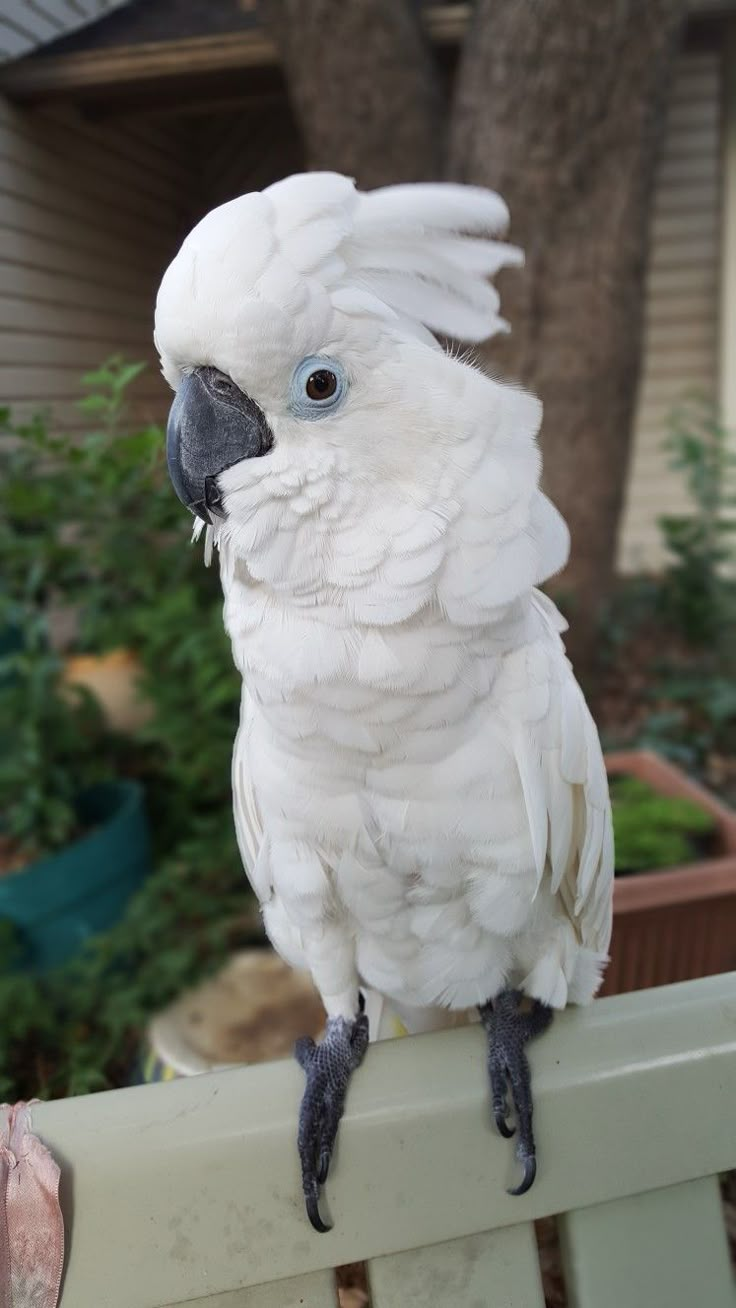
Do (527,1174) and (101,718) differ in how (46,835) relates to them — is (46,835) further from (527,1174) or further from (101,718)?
(527,1174)

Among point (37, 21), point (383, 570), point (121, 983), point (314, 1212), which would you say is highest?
point (37, 21)

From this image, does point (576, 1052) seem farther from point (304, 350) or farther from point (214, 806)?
point (214, 806)

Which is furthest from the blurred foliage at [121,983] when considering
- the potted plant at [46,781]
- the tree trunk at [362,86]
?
the tree trunk at [362,86]

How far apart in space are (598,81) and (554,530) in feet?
5.23

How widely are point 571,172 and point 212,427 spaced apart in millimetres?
1598

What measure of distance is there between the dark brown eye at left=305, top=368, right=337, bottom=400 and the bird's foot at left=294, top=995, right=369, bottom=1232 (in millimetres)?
647

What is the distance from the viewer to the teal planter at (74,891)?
69.1 inches

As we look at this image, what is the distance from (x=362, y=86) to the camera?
1963 millimetres

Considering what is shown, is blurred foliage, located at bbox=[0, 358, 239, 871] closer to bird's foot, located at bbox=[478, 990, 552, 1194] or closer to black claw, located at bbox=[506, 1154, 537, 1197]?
bird's foot, located at bbox=[478, 990, 552, 1194]

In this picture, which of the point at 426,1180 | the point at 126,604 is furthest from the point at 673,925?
the point at 126,604

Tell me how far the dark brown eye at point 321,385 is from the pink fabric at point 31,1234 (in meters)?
0.69

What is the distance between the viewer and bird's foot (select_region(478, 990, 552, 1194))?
78cm

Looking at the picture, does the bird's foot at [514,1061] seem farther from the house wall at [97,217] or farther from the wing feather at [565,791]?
the house wall at [97,217]

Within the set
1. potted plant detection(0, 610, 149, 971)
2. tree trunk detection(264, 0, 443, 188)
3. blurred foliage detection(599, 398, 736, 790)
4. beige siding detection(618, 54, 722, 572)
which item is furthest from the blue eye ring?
beige siding detection(618, 54, 722, 572)
